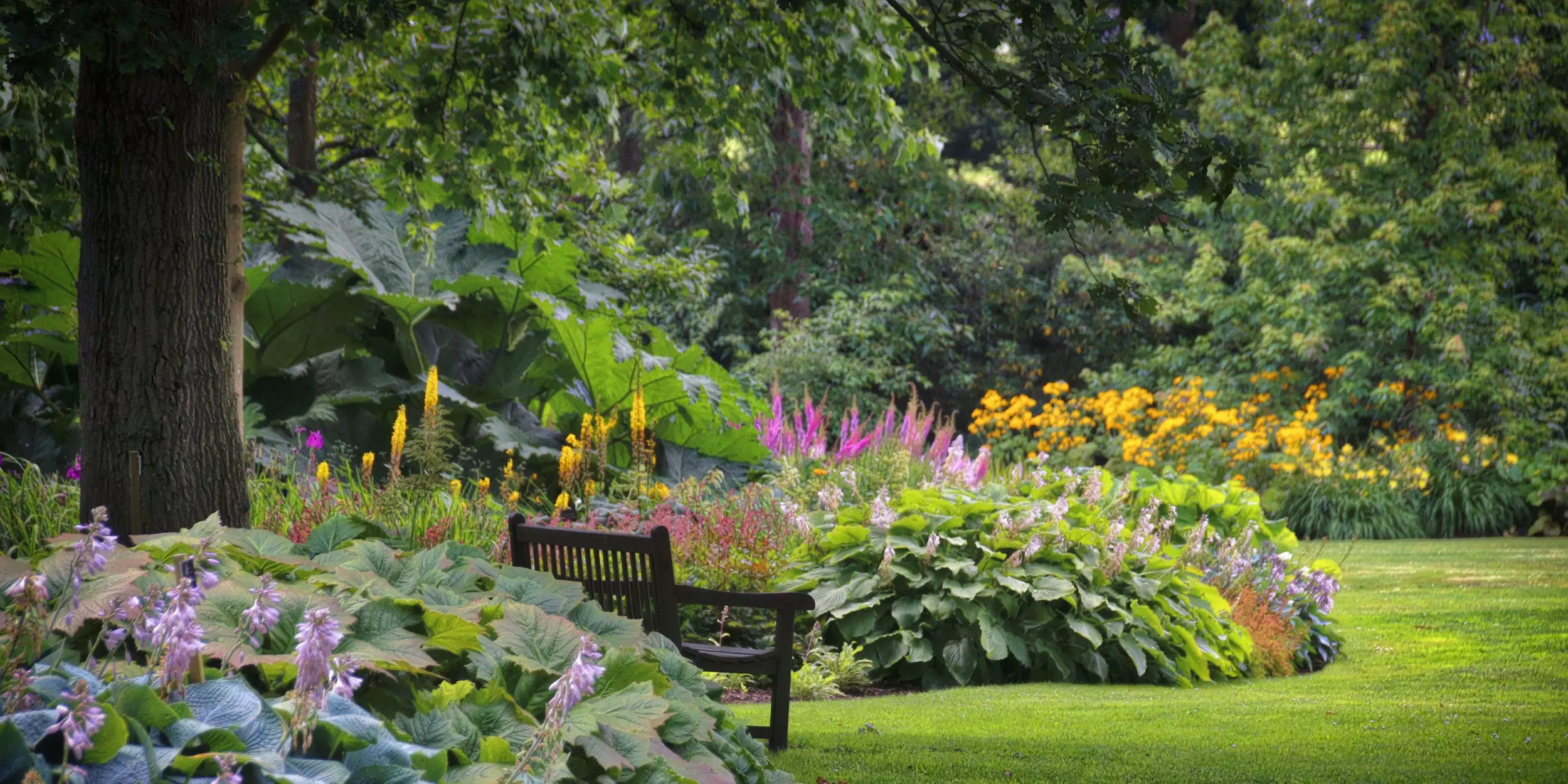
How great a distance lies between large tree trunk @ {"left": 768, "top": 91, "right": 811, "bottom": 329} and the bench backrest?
1169cm

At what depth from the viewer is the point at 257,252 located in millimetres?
8836

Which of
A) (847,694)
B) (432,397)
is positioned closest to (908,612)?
(847,694)

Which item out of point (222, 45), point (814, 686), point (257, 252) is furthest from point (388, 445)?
point (222, 45)

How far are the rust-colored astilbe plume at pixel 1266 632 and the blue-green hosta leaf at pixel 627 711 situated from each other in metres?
4.93

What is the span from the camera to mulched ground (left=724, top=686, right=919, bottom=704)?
5.26 meters

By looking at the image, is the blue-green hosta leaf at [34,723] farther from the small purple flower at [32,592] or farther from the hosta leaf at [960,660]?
the hosta leaf at [960,660]

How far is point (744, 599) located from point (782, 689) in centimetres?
43

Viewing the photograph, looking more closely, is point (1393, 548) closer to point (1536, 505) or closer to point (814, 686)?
point (1536, 505)

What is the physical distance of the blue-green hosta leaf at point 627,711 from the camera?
186 cm

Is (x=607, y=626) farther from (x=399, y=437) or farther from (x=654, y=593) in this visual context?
(x=399, y=437)

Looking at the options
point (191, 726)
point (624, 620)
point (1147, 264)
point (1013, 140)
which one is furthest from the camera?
point (1013, 140)

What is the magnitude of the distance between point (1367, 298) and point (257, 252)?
11112 mm

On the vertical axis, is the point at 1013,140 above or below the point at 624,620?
above

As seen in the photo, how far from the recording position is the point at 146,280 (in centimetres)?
326
